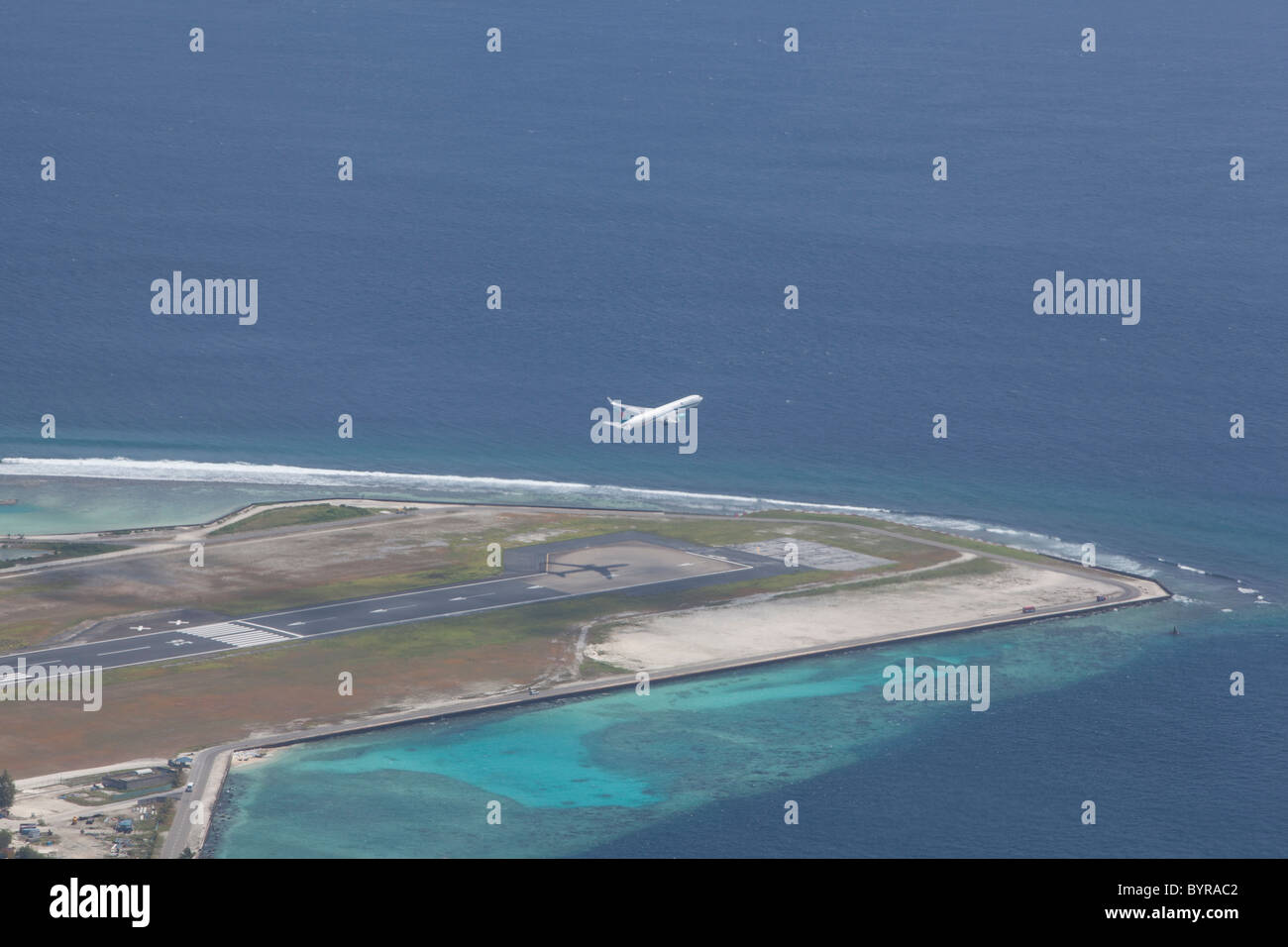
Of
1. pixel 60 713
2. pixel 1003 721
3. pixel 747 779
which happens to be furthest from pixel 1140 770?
pixel 60 713

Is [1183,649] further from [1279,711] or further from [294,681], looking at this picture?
[294,681]

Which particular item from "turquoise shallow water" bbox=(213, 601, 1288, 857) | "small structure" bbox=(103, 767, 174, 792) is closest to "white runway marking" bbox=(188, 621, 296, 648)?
"turquoise shallow water" bbox=(213, 601, 1288, 857)

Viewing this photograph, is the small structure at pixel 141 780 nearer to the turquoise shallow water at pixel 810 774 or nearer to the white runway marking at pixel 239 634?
the turquoise shallow water at pixel 810 774

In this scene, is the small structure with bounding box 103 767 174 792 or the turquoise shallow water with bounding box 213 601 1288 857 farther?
the small structure with bounding box 103 767 174 792

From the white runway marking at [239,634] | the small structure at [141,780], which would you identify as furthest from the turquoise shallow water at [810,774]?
the white runway marking at [239,634]

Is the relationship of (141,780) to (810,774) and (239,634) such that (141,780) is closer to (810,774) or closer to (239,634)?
(239,634)

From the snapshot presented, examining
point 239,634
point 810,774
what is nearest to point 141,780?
point 239,634

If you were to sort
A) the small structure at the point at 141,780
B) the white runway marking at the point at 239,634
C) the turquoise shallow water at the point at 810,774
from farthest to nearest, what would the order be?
the white runway marking at the point at 239,634
the small structure at the point at 141,780
the turquoise shallow water at the point at 810,774

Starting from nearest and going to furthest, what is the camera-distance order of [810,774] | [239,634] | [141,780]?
[141,780] → [810,774] → [239,634]

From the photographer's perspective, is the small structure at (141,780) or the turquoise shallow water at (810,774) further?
the small structure at (141,780)

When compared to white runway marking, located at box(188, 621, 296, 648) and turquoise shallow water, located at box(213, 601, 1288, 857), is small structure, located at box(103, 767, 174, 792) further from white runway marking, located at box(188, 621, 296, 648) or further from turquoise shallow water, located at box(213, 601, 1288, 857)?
white runway marking, located at box(188, 621, 296, 648)

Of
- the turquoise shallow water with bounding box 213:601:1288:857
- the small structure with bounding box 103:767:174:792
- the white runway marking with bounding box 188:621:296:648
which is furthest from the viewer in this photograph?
the white runway marking with bounding box 188:621:296:648
